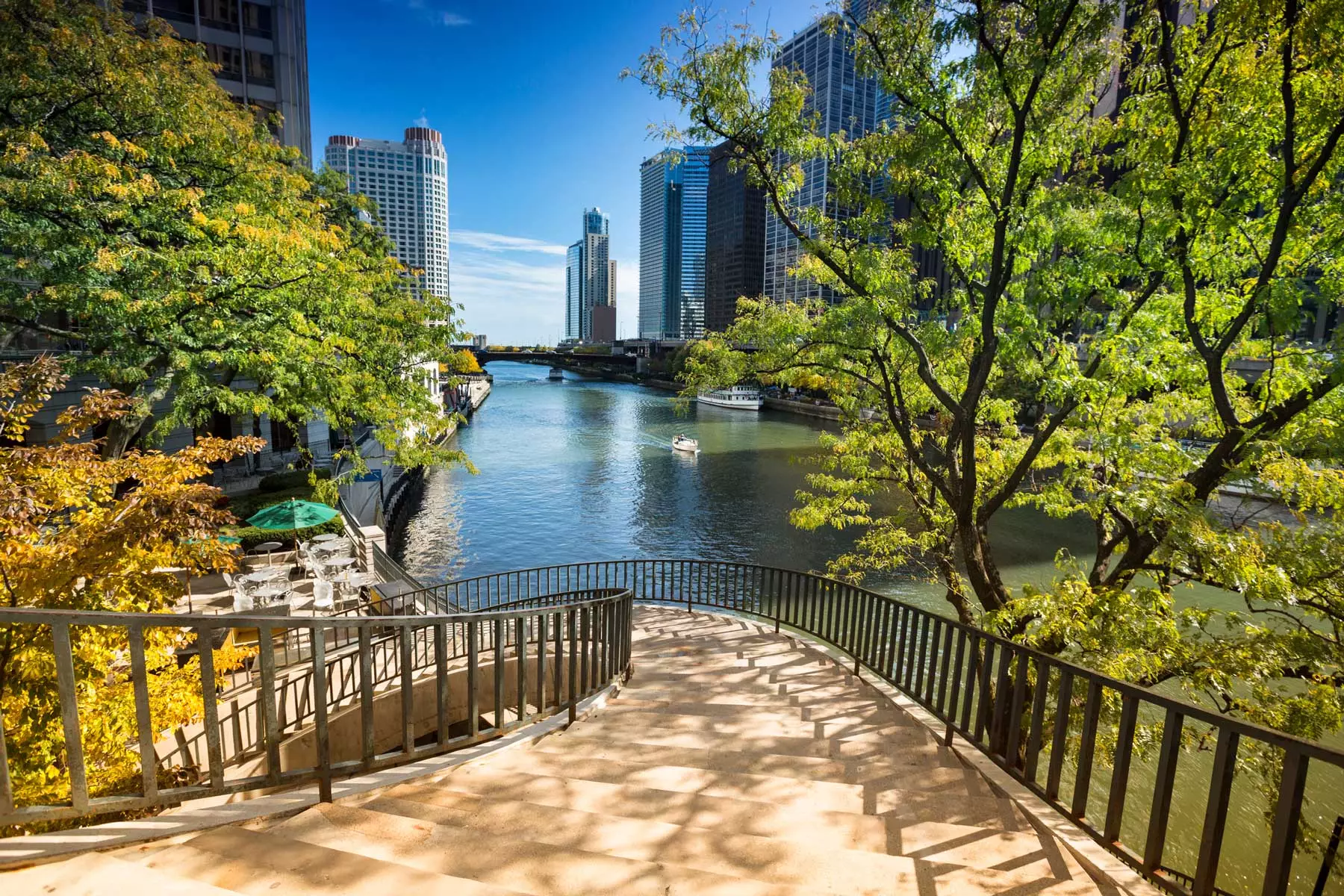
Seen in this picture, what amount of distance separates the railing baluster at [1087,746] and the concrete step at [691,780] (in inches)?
41.2

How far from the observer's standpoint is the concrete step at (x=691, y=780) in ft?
11.6

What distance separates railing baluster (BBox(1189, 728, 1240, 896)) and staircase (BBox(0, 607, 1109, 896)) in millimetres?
412

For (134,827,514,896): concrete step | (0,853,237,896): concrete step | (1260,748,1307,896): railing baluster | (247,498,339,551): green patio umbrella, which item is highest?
(1260,748,1307,896): railing baluster

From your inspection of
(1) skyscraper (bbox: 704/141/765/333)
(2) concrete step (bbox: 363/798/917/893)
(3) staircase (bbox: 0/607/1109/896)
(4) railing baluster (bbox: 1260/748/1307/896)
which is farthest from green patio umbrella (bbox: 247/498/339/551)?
(1) skyscraper (bbox: 704/141/765/333)

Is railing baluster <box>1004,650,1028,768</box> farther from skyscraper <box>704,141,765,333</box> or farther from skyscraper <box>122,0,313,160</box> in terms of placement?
skyscraper <box>704,141,765,333</box>

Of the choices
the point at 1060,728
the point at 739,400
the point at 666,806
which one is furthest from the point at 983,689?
the point at 739,400

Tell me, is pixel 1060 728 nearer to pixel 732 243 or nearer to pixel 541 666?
pixel 541 666

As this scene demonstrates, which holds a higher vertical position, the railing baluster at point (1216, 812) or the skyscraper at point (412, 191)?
the skyscraper at point (412, 191)

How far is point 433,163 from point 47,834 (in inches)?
5387

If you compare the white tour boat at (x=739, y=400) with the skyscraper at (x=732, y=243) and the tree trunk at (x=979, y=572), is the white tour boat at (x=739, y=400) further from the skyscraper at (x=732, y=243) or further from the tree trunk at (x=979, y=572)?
the skyscraper at (x=732, y=243)

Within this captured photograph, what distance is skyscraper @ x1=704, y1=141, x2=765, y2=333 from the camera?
446 ft

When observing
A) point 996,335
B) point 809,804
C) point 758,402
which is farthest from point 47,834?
point 758,402

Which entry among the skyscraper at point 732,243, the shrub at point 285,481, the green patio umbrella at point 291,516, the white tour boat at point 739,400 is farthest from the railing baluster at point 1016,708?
the skyscraper at point 732,243

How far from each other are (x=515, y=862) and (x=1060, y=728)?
269cm
